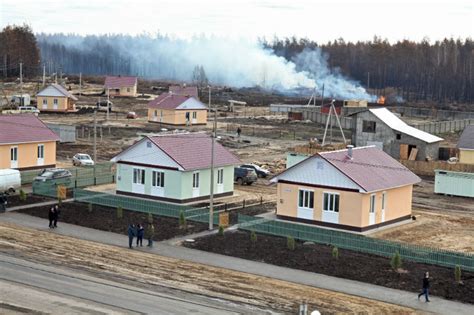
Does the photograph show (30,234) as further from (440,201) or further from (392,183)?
(440,201)

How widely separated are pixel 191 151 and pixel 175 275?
53.3 ft

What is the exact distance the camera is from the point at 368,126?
6588 cm

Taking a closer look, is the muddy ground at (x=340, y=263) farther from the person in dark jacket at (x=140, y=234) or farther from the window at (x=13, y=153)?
the window at (x=13, y=153)

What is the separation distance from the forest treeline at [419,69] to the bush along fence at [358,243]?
123 m

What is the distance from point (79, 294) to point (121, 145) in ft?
147

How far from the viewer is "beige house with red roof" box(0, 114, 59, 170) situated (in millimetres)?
51875

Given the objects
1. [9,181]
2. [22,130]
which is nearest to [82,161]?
[22,130]

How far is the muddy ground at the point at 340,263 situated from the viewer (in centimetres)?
3042

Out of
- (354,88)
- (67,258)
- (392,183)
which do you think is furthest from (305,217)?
(354,88)

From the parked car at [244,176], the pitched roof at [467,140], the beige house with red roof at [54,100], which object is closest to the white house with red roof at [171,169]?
the parked car at [244,176]

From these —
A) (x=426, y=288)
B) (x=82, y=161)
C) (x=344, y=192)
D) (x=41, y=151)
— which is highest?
(x=344, y=192)

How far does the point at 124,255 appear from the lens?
34.0 m

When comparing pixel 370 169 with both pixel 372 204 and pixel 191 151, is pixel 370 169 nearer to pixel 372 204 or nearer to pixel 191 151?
pixel 372 204

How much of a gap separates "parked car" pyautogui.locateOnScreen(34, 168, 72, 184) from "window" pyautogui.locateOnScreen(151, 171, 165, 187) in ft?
21.8
